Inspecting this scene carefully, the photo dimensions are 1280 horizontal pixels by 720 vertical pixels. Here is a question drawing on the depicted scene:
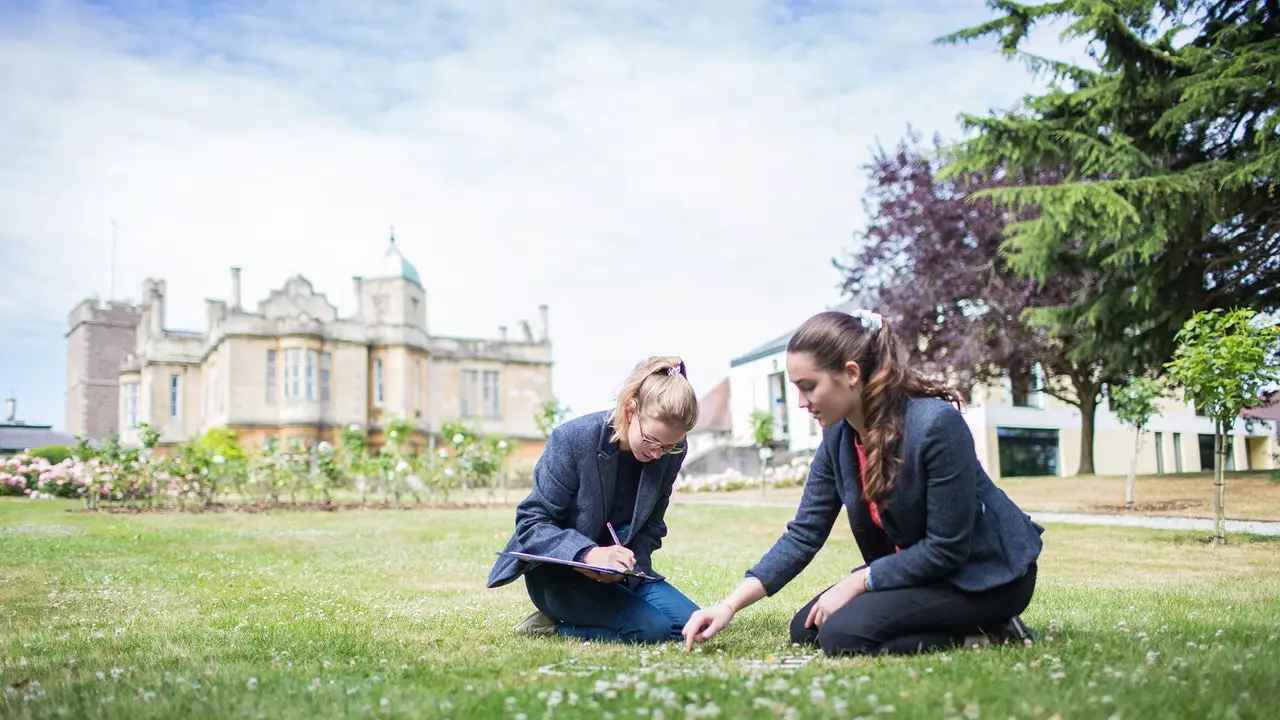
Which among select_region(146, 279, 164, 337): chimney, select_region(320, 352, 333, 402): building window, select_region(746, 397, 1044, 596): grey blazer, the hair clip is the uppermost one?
select_region(146, 279, 164, 337): chimney

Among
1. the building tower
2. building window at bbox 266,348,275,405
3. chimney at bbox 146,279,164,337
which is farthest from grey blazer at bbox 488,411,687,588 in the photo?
the building tower

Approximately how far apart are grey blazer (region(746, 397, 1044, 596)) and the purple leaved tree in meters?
18.4

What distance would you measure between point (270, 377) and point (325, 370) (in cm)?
204

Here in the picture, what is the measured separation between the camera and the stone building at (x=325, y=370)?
124 ft

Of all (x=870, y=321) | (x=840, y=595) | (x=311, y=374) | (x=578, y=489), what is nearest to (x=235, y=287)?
(x=311, y=374)

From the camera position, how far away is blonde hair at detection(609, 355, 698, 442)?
13.4 ft

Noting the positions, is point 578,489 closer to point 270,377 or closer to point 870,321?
point 870,321

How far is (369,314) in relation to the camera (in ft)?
134

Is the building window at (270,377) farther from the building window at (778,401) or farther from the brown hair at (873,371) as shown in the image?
the brown hair at (873,371)

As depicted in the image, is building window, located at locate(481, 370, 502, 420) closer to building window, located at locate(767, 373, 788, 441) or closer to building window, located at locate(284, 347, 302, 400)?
building window, located at locate(284, 347, 302, 400)

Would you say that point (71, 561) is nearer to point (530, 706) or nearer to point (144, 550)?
point (144, 550)

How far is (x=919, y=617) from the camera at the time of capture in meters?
3.73

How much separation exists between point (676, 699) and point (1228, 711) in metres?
1.44

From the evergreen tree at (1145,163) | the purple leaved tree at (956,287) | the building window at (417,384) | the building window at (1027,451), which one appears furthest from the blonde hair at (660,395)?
the building window at (417,384)
